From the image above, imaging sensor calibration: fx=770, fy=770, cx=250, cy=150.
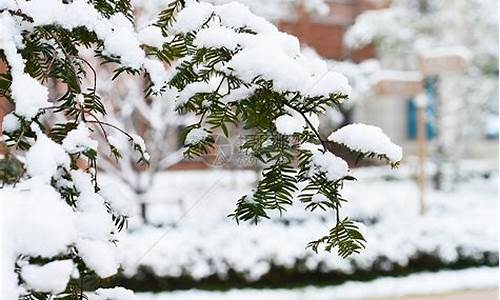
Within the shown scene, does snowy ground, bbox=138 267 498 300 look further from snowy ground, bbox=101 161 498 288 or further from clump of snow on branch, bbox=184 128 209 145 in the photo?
clump of snow on branch, bbox=184 128 209 145

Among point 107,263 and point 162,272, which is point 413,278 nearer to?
point 162,272

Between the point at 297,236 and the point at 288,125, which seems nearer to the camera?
the point at 288,125

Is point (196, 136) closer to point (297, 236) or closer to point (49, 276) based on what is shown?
point (49, 276)

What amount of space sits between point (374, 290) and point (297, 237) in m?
1.01

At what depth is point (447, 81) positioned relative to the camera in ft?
39.8

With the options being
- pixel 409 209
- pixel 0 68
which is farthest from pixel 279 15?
pixel 0 68

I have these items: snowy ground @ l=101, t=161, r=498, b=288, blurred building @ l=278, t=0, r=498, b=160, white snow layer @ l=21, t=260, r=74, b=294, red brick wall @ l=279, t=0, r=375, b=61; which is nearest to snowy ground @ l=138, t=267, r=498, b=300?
snowy ground @ l=101, t=161, r=498, b=288

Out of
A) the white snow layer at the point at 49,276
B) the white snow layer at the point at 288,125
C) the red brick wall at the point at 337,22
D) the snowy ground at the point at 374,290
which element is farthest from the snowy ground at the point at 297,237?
the red brick wall at the point at 337,22

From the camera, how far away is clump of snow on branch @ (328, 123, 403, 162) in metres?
0.89

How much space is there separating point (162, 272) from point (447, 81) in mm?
7582

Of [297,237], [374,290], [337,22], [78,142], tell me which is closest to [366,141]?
[78,142]

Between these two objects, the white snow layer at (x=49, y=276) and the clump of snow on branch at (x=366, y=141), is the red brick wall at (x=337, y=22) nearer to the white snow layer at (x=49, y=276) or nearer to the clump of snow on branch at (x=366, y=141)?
the clump of snow on branch at (x=366, y=141)

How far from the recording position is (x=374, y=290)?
5.78m

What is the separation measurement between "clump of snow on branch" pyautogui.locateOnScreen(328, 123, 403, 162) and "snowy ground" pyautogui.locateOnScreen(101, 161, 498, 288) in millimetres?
3814
